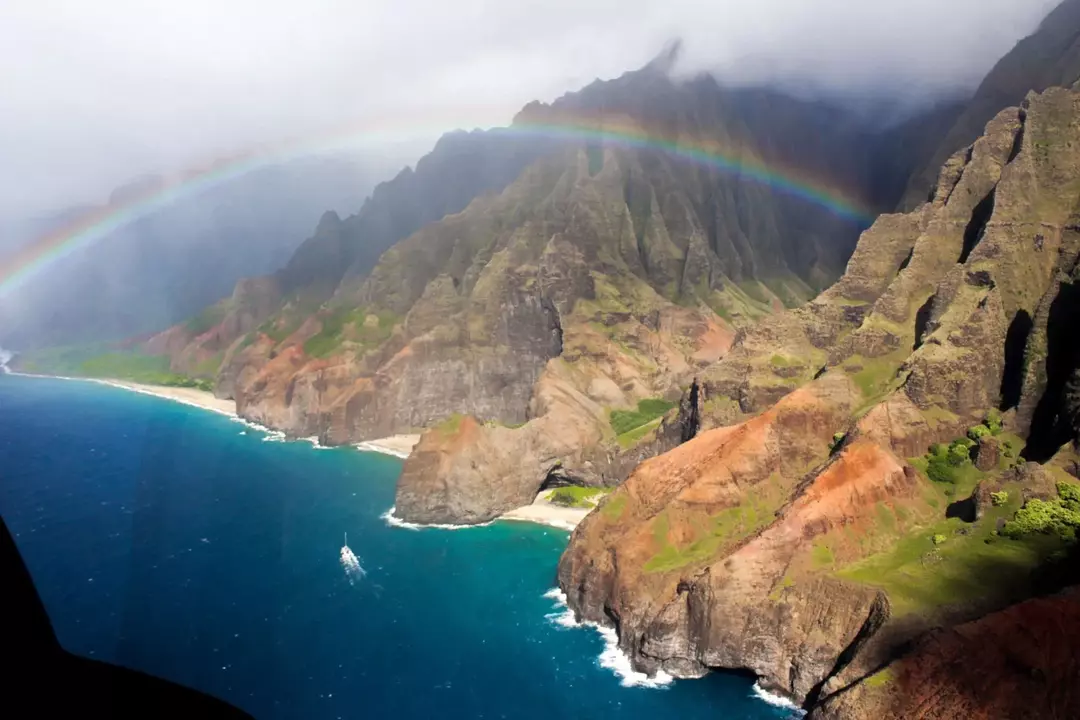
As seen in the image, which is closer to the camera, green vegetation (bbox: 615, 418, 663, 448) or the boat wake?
the boat wake

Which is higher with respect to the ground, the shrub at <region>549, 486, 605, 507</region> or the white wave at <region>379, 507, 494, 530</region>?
the white wave at <region>379, 507, 494, 530</region>

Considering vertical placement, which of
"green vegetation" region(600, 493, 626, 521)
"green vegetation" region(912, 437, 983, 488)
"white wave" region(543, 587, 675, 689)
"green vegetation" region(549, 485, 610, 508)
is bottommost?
"green vegetation" region(549, 485, 610, 508)

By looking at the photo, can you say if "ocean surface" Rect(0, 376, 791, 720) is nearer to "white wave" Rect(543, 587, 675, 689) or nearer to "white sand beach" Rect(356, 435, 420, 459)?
"white wave" Rect(543, 587, 675, 689)

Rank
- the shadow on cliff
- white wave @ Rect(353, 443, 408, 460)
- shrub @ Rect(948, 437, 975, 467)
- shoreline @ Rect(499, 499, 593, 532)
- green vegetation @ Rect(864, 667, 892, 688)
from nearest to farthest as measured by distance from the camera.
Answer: green vegetation @ Rect(864, 667, 892, 688), the shadow on cliff, shrub @ Rect(948, 437, 975, 467), shoreline @ Rect(499, 499, 593, 532), white wave @ Rect(353, 443, 408, 460)

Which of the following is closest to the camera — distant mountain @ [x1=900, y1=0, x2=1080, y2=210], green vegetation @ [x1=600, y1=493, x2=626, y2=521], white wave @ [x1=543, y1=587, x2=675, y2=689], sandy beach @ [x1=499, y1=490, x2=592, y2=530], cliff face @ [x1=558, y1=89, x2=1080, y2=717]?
cliff face @ [x1=558, y1=89, x2=1080, y2=717]

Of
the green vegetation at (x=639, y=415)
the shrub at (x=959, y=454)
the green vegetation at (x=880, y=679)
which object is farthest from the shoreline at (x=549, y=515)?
the green vegetation at (x=880, y=679)

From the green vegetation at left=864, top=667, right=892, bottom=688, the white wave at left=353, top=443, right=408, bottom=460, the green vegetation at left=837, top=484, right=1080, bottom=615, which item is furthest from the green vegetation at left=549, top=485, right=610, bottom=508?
the green vegetation at left=864, top=667, right=892, bottom=688

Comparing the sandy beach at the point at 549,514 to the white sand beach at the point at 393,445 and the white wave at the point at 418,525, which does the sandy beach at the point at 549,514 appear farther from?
the white sand beach at the point at 393,445

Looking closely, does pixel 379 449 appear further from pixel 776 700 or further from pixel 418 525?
pixel 776 700
